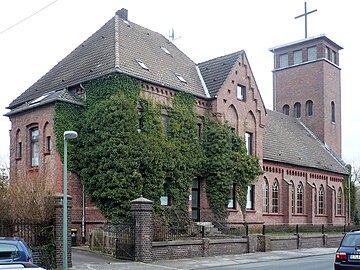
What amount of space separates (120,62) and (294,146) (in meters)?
21.8

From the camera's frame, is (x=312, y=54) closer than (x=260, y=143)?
No

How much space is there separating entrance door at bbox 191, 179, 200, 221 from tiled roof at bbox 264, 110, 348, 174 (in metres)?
8.39

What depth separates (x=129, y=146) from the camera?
2608 cm

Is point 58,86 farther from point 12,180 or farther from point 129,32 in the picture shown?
point 12,180

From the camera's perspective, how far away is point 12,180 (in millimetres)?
21188

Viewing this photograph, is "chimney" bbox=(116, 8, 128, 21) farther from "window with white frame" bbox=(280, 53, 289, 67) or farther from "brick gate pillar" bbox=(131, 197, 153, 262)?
"window with white frame" bbox=(280, 53, 289, 67)

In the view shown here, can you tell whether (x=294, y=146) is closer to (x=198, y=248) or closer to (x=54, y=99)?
(x=198, y=248)

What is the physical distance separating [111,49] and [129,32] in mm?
3433

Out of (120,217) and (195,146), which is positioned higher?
(195,146)

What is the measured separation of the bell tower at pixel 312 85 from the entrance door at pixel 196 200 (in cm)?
2285

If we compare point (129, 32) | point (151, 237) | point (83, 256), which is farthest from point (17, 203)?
point (129, 32)

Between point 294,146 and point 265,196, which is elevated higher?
point 294,146

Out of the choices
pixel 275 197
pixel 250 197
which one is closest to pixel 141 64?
pixel 250 197

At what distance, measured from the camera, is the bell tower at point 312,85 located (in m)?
50.7
